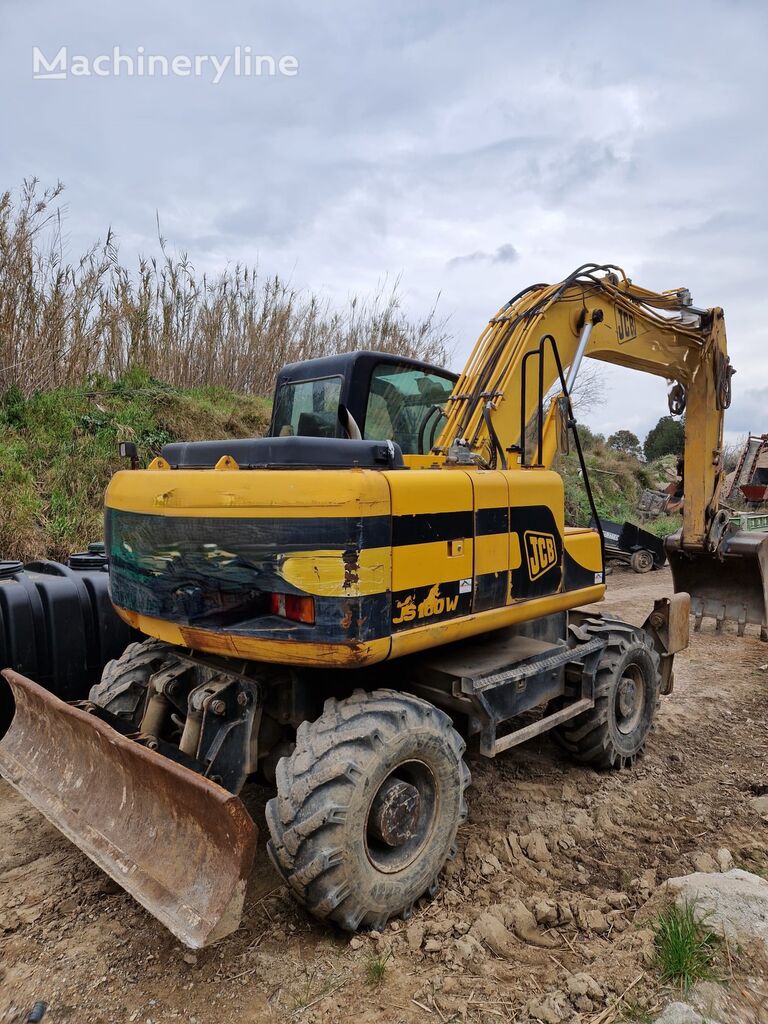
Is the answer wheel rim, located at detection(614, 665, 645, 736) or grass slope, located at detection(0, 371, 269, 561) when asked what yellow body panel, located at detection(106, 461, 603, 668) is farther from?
grass slope, located at detection(0, 371, 269, 561)

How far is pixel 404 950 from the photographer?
97.7 inches

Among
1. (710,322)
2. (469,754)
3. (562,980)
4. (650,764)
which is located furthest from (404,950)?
(710,322)

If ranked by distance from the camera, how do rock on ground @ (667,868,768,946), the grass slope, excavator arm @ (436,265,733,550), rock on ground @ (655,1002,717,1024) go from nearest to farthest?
rock on ground @ (655,1002,717,1024) < rock on ground @ (667,868,768,946) < excavator arm @ (436,265,733,550) < the grass slope

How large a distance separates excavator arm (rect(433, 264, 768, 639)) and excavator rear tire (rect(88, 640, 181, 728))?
5.95 ft

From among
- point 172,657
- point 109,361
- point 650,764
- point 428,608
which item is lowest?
point 650,764

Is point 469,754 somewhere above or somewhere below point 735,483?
below

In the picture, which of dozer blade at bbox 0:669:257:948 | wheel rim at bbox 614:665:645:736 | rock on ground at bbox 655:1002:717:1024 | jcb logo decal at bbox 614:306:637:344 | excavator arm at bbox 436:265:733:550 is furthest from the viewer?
jcb logo decal at bbox 614:306:637:344

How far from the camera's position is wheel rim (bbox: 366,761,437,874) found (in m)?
2.57

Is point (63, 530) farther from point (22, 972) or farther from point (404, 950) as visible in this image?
point (404, 950)

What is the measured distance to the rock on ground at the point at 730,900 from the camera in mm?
2357

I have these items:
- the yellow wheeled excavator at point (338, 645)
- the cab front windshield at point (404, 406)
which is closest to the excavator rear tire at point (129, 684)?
the yellow wheeled excavator at point (338, 645)

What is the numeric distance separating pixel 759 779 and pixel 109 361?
820cm

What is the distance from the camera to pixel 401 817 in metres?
2.63

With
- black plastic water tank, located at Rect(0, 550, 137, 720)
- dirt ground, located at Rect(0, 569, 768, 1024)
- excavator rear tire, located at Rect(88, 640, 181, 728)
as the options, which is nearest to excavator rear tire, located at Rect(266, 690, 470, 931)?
dirt ground, located at Rect(0, 569, 768, 1024)
